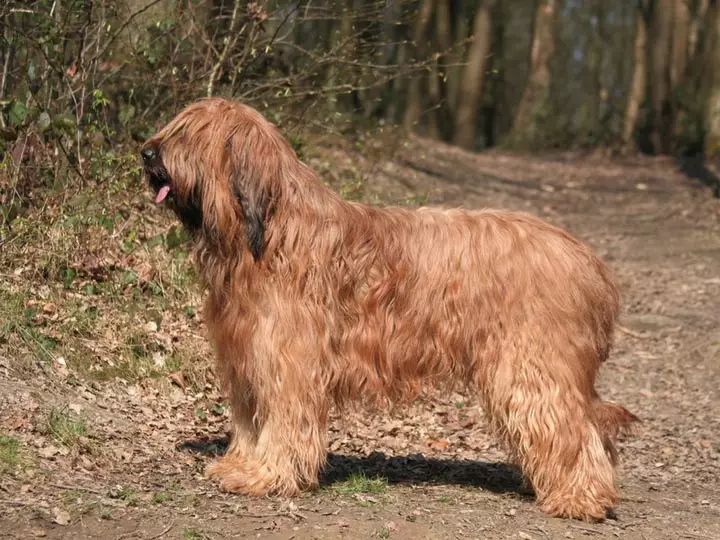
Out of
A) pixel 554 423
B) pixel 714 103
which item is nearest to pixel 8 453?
pixel 554 423

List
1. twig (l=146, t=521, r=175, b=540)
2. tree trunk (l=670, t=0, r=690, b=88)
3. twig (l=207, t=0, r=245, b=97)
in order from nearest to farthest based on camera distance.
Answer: twig (l=146, t=521, r=175, b=540) → twig (l=207, t=0, r=245, b=97) → tree trunk (l=670, t=0, r=690, b=88)

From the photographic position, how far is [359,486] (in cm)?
627

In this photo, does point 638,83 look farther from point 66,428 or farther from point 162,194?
point 162,194

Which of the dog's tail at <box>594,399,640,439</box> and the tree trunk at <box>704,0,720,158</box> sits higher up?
the tree trunk at <box>704,0,720,158</box>

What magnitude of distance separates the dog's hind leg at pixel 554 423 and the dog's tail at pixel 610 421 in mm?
68

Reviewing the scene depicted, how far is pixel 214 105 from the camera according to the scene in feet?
19.0

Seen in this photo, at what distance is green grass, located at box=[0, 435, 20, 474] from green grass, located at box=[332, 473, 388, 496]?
5.73 feet

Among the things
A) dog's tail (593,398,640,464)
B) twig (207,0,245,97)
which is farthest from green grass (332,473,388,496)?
twig (207,0,245,97)

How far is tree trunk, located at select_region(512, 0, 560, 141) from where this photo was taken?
3034 centimetres

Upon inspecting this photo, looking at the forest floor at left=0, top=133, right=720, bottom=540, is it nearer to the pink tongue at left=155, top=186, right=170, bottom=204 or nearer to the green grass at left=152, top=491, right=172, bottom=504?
the green grass at left=152, top=491, right=172, bottom=504

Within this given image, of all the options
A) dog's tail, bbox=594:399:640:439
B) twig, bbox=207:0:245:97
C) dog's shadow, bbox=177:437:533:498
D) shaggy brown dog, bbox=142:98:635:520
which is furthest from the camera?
twig, bbox=207:0:245:97

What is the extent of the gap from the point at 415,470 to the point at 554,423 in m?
1.47

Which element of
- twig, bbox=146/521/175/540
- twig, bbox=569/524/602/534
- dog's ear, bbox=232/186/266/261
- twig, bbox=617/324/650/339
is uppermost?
dog's ear, bbox=232/186/266/261

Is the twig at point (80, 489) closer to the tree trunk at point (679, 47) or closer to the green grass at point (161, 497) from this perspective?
the green grass at point (161, 497)
